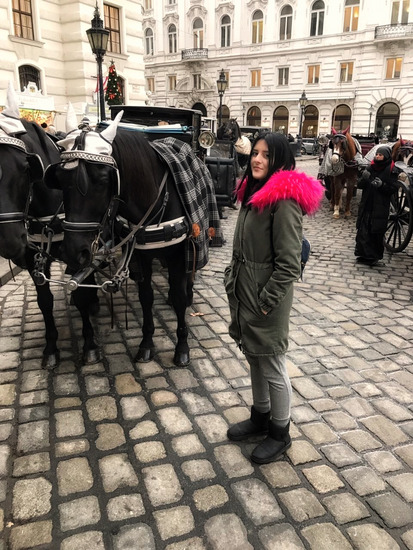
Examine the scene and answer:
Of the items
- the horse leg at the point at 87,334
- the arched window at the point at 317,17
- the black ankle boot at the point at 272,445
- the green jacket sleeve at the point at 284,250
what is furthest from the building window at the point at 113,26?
the arched window at the point at 317,17

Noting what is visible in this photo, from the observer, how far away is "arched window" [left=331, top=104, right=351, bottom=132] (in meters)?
38.3

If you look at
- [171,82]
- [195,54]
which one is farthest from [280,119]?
[171,82]

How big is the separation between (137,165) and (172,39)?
4961cm

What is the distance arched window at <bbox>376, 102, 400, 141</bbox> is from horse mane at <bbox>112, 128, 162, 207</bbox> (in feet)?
125

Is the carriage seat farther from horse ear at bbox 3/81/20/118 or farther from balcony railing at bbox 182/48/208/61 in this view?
balcony railing at bbox 182/48/208/61

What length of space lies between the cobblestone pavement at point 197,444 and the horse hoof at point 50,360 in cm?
8

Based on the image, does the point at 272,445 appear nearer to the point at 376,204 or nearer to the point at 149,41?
the point at 376,204

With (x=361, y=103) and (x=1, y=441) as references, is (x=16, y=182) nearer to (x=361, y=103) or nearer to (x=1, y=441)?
(x=1, y=441)

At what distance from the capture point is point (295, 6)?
37.9m

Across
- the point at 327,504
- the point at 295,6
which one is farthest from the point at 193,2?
the point at 327,504

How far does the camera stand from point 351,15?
118 feet

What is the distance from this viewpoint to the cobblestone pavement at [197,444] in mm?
2314

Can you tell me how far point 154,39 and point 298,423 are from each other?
52088mm

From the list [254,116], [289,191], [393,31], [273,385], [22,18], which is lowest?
[273,385]
